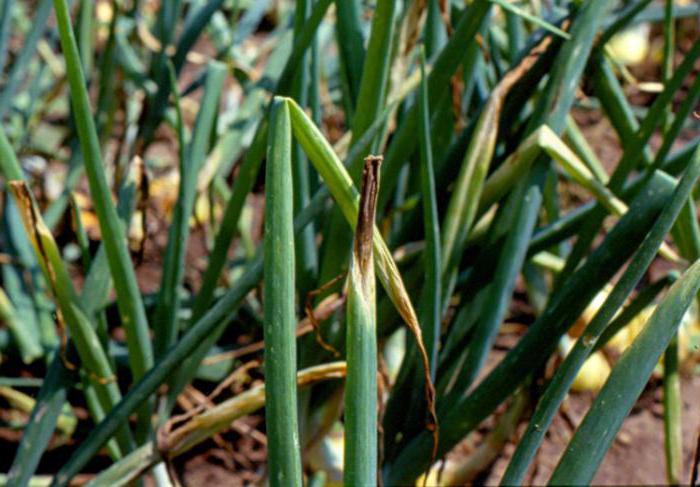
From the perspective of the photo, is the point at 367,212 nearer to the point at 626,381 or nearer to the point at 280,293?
the point at 280,293

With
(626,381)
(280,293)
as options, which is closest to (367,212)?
(280,293)

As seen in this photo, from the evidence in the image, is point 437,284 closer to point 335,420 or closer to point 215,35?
point 335,420

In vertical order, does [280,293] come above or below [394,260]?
above

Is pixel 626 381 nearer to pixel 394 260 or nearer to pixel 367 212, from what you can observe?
pixel 367 212

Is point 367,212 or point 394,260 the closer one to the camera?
point 367,212

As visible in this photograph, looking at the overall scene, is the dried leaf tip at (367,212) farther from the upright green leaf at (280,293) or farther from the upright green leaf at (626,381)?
the upright green leaf at (626,381)

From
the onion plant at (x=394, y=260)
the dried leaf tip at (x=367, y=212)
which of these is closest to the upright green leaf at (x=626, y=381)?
the onion plant at (x=394, y=260)

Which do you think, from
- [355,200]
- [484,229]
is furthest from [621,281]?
[484,229]

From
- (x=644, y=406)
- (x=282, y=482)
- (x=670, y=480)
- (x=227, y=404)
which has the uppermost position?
(x=282, y=482)
